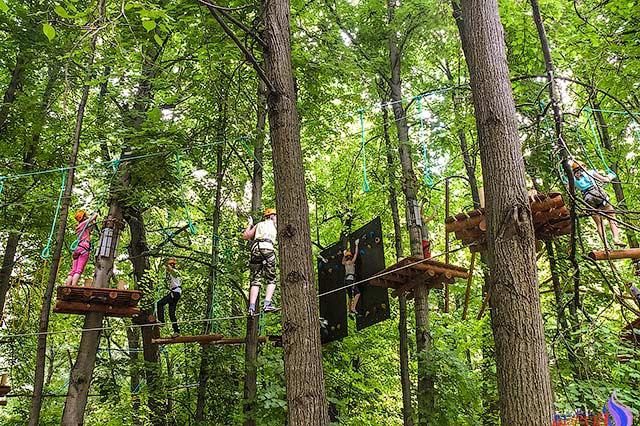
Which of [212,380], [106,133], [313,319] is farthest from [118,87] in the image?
[313,319]

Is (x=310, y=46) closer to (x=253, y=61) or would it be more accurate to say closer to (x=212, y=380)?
(x=253, y=61)

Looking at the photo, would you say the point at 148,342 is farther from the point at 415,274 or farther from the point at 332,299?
the point at 415,274

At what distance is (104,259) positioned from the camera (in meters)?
7.07

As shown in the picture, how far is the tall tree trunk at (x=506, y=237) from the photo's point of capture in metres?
2.75

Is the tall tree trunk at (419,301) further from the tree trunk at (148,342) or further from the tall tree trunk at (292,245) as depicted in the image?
the tree trunk at (148,342)

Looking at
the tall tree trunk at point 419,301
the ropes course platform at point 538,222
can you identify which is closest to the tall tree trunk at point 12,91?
the tall tree trunk at point 419,301

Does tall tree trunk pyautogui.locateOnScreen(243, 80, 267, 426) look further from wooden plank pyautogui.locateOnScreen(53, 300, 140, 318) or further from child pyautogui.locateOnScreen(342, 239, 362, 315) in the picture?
wooden plank pyautogui.locateOnScreen(53, 300, 140, 318)

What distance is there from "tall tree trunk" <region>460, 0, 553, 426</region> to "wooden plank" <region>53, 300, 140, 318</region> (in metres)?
4.69

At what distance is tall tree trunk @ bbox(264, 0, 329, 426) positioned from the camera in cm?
361

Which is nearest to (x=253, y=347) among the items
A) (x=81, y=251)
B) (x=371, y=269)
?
(x=371, y=269)

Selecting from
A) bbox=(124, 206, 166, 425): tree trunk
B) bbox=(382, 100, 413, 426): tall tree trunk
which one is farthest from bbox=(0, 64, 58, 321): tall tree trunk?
bbox=(382, 100, 413, 426): tall tree trunk

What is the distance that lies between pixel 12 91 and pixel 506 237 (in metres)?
8.67

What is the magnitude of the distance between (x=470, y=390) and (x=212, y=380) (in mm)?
4286

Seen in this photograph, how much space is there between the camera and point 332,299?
7.18m
